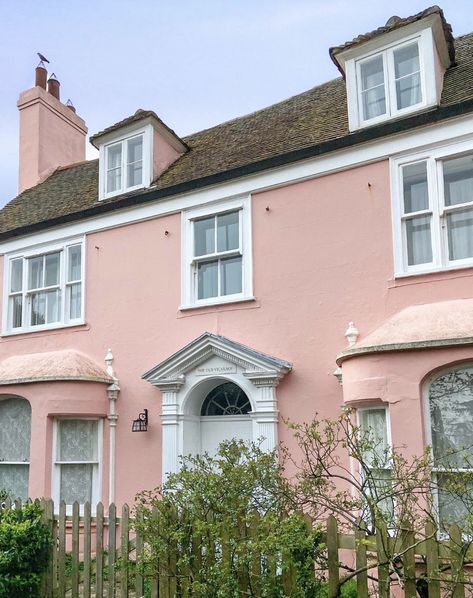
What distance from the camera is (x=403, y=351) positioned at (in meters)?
8.18

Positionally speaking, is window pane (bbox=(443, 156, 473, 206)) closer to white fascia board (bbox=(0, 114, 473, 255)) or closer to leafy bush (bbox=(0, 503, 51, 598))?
white fascia board (bbox=(0, 114, 473, 255))

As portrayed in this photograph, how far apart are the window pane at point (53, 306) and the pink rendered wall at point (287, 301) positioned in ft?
2.62

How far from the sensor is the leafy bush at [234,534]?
18.4 feet

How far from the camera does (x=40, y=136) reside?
55.9ft

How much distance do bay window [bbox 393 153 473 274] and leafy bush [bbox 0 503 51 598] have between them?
20.7 ft

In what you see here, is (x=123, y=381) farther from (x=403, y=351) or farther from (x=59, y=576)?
(x=403, y=351)

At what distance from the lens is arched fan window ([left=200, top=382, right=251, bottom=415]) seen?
36.4 ft

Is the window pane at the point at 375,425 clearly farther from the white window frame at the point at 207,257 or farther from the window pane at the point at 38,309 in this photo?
the window pane at the point at 38,309

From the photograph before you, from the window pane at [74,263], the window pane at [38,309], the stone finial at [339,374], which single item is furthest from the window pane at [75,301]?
the stone finial at [339,374]

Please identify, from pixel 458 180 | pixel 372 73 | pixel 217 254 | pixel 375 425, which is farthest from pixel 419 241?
pixel 217 254

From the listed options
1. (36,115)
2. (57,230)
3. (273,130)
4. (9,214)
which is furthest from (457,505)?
(36,115)

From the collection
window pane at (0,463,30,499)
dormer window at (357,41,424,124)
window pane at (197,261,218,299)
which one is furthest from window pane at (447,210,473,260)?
window pane at (0,463,30,499)

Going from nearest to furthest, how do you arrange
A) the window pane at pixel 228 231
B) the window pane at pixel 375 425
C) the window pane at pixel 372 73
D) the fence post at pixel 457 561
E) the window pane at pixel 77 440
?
1. the fence post at pixel 457 561
2. the window pane at pixel 375 425
3. the window pane at pixel 372 73
4. the window pane at pixel 228 231
5. the window pane at pixel 77 440

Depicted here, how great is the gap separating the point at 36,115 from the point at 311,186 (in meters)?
9.80
